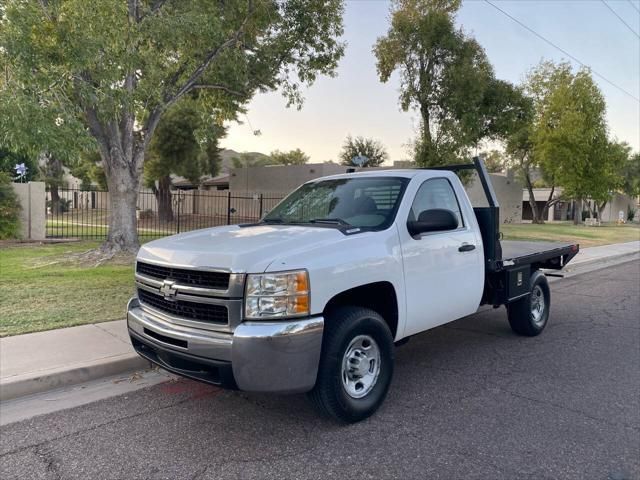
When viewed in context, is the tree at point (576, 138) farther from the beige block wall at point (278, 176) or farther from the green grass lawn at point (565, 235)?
the beige block wall at point (278, 176)

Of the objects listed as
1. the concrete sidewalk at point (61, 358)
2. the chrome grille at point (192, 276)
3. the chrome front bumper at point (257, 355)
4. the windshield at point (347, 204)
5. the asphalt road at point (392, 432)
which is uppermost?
the windshield at point (347, 204)

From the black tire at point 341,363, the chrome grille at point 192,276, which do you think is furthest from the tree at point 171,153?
the black tire at point 341,363

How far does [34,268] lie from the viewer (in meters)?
9.69

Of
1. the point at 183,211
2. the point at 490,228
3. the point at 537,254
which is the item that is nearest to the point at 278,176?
the point at 183,211

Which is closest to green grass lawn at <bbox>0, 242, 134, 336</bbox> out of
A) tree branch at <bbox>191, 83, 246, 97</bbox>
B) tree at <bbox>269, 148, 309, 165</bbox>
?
tree branch at <bbox>191, 83, 246, 97</bbox>

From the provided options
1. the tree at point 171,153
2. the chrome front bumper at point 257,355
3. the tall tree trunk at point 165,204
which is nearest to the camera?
the chrome front bumper at point 257,355

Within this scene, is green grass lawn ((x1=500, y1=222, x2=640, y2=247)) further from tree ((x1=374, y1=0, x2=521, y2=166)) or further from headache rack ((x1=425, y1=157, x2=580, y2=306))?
headache rack ((x1=425, y1=157, x2=580, y2=306))

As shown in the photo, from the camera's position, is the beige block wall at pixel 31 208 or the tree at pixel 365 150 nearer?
the beige block wall at pixel 31 208

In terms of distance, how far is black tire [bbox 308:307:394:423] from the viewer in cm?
345

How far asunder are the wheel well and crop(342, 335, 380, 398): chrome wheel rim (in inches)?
12.2

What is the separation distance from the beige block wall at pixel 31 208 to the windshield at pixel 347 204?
11.7 metres

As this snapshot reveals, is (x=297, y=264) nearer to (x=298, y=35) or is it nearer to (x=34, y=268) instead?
(x=34, y=268)

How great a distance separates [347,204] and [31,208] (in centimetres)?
1280

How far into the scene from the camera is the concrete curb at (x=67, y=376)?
→ 4.29m
